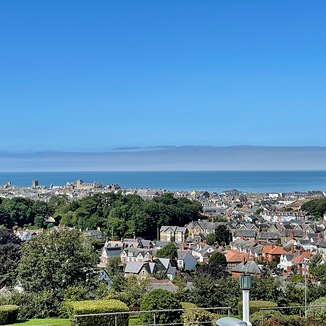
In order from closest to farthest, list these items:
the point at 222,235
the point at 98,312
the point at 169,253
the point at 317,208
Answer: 1. the point at 98,312
2. the point at 169,253
3. the point at 222,235
4. the point at 317,208

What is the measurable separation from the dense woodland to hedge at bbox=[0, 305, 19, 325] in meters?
43.4

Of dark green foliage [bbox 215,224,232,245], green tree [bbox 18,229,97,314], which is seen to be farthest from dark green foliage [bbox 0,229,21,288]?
dark green foliage [bbox 215,224,232,245]

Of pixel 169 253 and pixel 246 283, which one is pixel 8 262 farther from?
pixel 169 253

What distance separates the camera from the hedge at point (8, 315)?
11.8 meters

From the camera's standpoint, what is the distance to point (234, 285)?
17.4 meters

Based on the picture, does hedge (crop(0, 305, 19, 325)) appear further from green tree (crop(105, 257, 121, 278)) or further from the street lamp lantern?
green tree (crop(105, 257, 121, 278))

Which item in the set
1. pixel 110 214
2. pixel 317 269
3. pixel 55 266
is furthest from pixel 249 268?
pixel 110 214

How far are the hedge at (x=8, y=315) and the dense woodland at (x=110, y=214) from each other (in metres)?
43.4

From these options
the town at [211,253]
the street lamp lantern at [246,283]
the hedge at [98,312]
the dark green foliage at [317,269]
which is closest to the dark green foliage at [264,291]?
the town at [211,253]

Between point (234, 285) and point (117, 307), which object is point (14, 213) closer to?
point (234, 285)

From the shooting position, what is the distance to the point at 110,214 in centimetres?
5938

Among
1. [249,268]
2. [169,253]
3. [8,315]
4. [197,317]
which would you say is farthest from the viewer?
[169,253]

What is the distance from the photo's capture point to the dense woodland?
2253 inches

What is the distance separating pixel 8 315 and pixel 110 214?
4758 cm
